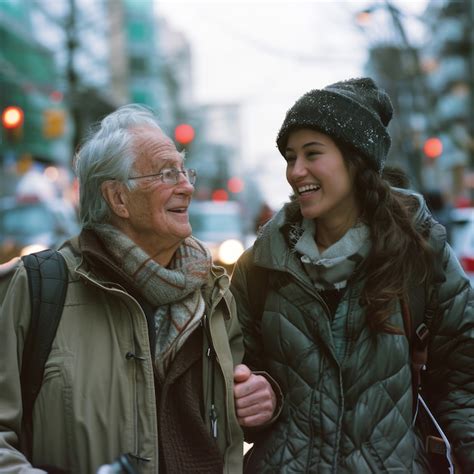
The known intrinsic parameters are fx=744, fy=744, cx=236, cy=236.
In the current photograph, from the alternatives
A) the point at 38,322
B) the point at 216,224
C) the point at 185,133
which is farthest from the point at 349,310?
the point at 185,133

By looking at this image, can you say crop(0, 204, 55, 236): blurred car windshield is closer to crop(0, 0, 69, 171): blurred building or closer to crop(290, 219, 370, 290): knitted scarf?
crop(290, 219, 370, 290): knitted scarf

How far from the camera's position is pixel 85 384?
2.37 metres

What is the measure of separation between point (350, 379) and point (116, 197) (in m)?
1.06

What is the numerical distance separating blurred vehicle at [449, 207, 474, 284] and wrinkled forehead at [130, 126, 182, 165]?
731 centimetres

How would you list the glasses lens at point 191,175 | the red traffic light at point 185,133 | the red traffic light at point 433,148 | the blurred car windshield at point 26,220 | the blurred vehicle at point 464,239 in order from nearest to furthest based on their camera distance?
the glasses lens at point 191,175
the blurred vehicle at point 464,239
the blurred car windshield at point 26,220
the red traffic light at point 185,133
the red traffic light at point 433,148

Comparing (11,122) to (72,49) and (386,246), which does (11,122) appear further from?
(386,246)

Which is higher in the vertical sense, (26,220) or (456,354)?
(456,354)

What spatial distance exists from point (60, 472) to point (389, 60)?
2205 centimetres

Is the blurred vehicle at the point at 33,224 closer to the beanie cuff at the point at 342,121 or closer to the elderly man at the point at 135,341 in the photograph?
the elderly man at the point at 135,341

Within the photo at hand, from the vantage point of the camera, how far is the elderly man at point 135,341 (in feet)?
7.67

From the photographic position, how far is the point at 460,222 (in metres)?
10.4

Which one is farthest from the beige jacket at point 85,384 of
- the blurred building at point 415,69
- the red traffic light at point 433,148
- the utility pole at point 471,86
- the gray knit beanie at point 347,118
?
the red traffic light at point 433,148

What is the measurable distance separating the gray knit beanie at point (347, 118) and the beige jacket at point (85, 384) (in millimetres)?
932

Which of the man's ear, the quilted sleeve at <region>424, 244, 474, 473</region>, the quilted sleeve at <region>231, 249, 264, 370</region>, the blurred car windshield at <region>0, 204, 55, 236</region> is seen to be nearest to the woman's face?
the quilted sleeve at <region>231, 249, 264, 370</region>
